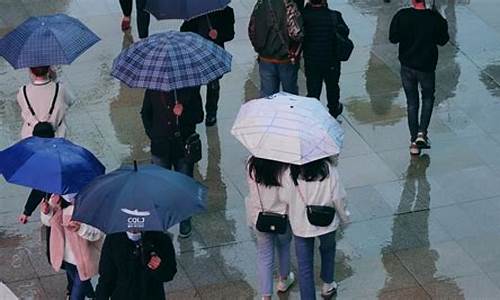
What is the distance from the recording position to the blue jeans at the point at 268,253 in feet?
27.4

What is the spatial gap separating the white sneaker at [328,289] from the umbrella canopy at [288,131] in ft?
4.82

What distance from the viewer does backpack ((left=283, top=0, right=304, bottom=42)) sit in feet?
34.8

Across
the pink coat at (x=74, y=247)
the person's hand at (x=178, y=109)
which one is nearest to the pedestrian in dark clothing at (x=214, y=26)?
the person's hand at (x=178, y=109)

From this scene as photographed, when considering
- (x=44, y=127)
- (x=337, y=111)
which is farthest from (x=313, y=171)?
(x=337, y=111)

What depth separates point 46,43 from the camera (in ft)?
31.4

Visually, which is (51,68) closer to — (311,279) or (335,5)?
(311,279)

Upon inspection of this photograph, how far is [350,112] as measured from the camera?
1194 centimetres

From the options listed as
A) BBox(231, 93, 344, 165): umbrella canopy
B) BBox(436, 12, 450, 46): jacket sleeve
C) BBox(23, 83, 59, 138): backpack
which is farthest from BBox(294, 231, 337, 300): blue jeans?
BBox(436, 12, 450, 46): jacket sleeve

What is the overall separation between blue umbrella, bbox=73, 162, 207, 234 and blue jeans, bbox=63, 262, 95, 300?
1.08 metres

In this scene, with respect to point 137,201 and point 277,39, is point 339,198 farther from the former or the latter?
point 277,39

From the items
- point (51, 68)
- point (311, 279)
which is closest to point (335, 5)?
point (51, 68)

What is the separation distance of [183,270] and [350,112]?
132 inches

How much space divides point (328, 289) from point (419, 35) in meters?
2.83

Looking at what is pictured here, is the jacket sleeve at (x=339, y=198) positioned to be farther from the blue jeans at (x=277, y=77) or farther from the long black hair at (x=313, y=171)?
the blue jeans at (x=277, y=77)
